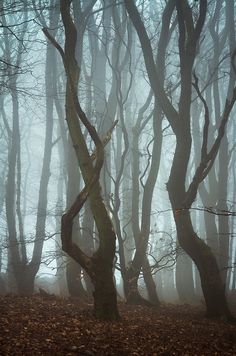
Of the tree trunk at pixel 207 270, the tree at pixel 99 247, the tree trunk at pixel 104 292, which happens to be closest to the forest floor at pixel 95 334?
the tree trunk at pixel 104 292

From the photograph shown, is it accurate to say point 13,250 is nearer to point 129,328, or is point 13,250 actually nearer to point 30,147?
point 129,328

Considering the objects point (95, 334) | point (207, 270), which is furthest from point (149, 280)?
point (95, 334)

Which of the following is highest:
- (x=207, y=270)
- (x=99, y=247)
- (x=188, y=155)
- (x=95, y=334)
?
(x=188, y=155)

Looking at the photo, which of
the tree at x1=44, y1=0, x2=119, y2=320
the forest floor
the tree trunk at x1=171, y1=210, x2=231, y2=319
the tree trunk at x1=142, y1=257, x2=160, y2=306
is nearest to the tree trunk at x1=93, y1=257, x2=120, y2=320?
the tree at x1=44, y1=0, x2=119, y2=320

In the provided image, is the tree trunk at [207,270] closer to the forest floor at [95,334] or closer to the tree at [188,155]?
the tree at [188,155]

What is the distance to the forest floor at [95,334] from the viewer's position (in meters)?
5.06

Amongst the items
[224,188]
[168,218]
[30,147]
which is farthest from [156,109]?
[30,147]

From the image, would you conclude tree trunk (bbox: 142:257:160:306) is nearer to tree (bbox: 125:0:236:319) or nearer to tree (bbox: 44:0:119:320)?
tree (bbox: 125:0:236:319)

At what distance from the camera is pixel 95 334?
5730mm

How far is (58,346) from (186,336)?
2458 mm

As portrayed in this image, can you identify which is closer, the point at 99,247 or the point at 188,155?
the point at 99,247

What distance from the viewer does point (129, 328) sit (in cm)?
641

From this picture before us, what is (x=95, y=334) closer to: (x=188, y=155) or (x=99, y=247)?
(x=99, y=247)

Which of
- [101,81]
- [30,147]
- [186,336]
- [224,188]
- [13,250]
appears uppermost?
[30,147]
